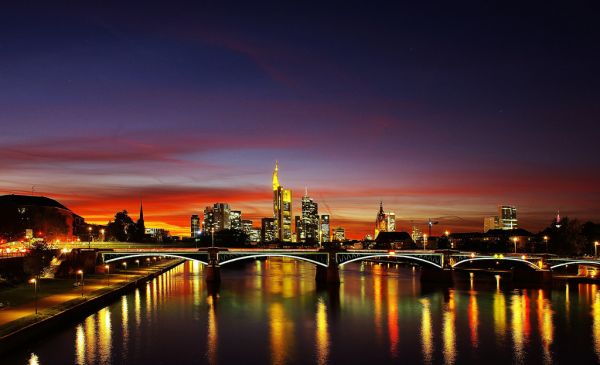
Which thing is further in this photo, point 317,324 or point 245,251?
point 245,251

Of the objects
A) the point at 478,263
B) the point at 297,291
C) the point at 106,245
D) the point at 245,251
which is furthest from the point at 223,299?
the point at 478,263

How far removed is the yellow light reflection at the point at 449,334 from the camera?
48250mm

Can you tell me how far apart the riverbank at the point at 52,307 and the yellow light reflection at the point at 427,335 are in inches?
1200

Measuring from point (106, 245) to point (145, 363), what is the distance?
8039cm

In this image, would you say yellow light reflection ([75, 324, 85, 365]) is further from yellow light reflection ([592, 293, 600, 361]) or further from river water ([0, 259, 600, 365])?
yellow light reflection ([592, 293, 600, 361])

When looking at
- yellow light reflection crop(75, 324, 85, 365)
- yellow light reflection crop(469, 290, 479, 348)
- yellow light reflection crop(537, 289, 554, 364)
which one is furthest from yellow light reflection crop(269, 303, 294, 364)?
yellow light reflection crop(537, 289, 554, 364)

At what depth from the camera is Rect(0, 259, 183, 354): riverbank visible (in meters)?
46.5

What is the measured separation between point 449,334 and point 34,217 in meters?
135

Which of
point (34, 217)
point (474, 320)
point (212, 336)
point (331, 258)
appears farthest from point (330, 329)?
point (34, 217)

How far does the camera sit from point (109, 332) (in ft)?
182

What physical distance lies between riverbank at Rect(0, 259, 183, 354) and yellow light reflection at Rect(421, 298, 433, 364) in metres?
30.5

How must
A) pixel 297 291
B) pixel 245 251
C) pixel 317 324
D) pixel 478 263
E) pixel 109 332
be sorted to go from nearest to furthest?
pixel 109 332 < pixel 317 324 < pixel 297 291 < pixel 245 251 < pixel 478 263

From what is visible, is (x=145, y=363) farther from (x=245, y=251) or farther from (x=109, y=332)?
(x=245, y=251)

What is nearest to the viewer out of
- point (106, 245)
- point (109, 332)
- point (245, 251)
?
point (109, 332)
